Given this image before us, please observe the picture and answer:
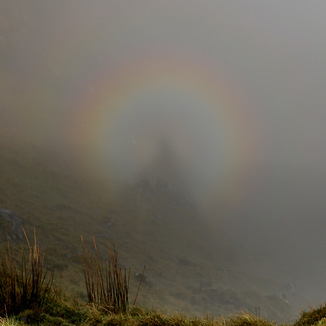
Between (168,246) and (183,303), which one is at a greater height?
(168,246)

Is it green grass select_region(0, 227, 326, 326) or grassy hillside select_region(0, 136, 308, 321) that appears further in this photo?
grassy hillside select_region(0, 136, 308, 321)

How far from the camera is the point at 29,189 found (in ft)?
238

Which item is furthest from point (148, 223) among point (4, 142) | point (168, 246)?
point (4, 142)

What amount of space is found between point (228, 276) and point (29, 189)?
258ft

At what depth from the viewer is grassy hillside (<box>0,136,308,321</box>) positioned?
52263 mm

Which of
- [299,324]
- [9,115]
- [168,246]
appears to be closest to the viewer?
[299,324]

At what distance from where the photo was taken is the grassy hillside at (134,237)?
52.3m

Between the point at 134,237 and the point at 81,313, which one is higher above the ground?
the point at 134,237

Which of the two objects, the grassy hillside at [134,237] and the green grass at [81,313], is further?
the grassy hillside at [134,237]

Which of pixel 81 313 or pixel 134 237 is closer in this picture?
pixel 81 313

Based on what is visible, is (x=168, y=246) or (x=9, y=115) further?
(x=9, y=115)

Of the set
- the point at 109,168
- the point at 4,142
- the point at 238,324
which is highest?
the point at 109,168

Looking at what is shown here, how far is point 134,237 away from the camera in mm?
86250

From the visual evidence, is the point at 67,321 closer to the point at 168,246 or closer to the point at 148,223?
the point at 168,246
